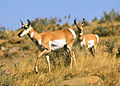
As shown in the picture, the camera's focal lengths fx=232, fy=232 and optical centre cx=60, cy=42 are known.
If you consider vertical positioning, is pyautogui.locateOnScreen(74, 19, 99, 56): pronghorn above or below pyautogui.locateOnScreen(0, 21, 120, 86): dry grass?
above

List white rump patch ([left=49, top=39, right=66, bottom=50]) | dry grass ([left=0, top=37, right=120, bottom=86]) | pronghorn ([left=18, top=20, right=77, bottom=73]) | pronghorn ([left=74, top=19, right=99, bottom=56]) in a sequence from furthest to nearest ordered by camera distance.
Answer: pronghorn ([left=74, top=19, right=99, bottom=56])
white rump patch ([left=49, top=39, right=66, bottom=50])
pronghorn ([left=18, top=20, right=77, bottom=73])
dry grass ([left=0, top=37, right=120, bottom=86])

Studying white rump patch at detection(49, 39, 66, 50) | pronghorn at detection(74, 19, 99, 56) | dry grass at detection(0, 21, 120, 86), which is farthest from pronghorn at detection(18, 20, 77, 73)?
pronghorn at detection(74, 19, 99, 56)

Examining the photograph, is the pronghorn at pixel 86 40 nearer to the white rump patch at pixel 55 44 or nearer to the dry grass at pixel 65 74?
the dry grass at pixel 65 74

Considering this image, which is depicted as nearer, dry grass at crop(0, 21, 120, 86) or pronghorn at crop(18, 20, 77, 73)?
dry grass at crop(0, 21, 120, 86)

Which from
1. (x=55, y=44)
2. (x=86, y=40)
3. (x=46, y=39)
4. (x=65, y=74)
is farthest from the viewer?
(x=86, y=40)

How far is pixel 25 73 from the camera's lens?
7816 millimetres

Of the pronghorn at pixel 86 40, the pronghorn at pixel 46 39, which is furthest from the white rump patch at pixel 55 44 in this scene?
the pronghorn at pixel 86 40

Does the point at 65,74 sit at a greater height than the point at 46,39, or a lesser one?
lesser

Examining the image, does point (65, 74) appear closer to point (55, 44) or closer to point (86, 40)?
point (55, 44)

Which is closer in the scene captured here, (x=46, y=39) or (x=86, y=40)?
(x=46, y=39)

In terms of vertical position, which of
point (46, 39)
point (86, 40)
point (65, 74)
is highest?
point (46, 39)

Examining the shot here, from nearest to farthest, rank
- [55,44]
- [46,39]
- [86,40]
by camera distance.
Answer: [46,39], [55,44], [86,40]

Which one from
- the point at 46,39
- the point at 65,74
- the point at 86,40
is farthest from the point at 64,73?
the point at 86,40

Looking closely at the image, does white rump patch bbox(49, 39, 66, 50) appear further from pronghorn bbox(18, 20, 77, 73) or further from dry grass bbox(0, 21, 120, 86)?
dry grass bbox(0, 21, 120, 86)
